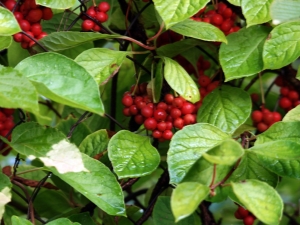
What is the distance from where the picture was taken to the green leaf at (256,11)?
3.00 ft

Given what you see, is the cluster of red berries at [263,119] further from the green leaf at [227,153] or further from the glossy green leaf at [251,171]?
the green leaf at [227,153]

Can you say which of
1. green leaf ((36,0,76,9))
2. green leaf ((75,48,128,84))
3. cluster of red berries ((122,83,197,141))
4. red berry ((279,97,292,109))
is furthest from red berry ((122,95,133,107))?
red berry ((279,97,292,109))

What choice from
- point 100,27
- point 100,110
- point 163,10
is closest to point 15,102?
point 100,110

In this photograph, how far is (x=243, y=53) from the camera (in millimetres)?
988

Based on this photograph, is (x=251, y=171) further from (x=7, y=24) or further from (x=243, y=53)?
(x=7, y=24)

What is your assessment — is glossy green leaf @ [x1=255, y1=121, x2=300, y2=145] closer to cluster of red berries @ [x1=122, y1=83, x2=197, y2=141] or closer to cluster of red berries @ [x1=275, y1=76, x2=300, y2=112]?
cluster of red berries @ [x1=122, y1=83, x2=197, y2=141]

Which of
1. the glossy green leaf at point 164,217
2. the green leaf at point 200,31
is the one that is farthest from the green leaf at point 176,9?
the glossy green leaf at point 164,217

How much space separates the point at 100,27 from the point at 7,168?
0.35 metres

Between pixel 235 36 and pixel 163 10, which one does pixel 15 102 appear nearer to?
pixel 163 10

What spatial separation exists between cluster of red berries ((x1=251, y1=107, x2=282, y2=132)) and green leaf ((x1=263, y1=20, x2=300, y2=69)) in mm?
242

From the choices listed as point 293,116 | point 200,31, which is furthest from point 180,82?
point 293,116

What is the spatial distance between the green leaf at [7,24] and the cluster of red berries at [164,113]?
0.31m

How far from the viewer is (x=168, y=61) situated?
100cm

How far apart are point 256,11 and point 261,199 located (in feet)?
1.04
